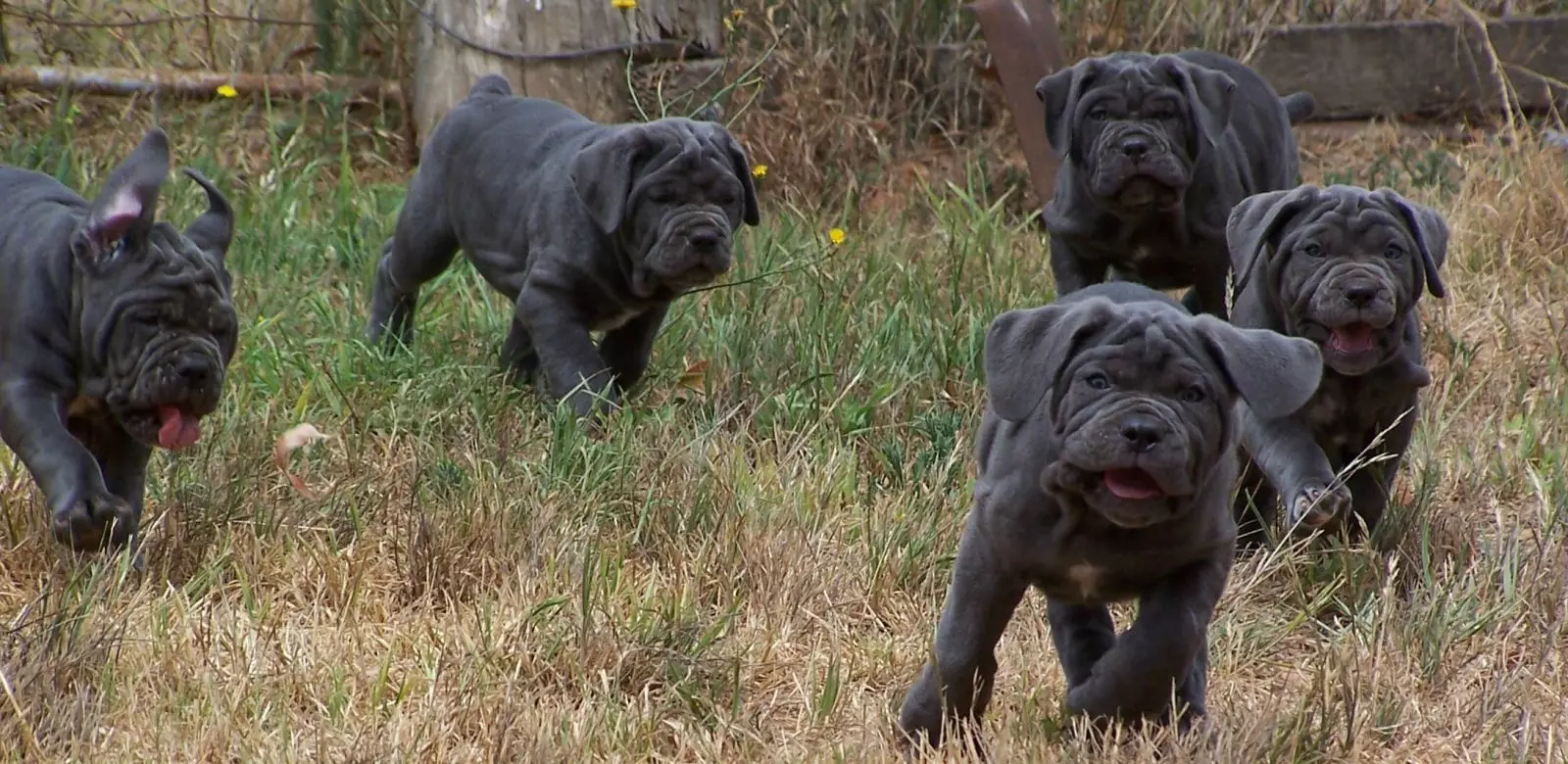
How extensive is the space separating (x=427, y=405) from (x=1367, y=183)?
16.9 feet

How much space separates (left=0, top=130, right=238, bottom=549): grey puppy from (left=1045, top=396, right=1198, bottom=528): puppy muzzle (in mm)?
2100

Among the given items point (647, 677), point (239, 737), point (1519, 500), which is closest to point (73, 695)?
point (239, 737)

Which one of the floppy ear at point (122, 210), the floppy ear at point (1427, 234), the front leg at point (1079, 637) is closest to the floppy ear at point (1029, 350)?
the front leg at point (1079, 637)

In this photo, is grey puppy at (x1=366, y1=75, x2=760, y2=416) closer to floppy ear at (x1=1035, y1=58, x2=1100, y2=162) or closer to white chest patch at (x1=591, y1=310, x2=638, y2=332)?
white chest patch at (x1=591, y1=310, x2=638, y2=332)

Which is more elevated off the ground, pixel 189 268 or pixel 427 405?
pixel 189 268

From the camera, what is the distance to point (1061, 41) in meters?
9.46

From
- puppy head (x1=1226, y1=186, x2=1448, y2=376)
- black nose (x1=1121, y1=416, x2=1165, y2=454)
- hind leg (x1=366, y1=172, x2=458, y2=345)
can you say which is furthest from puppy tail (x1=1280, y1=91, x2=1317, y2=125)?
black nose (x1=1121, y1=416, x2=1165, y2=454)

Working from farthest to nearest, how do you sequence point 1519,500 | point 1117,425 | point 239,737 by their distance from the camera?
point 1519,500 → point 239,737 → point 1117,425

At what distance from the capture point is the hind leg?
23.3ft

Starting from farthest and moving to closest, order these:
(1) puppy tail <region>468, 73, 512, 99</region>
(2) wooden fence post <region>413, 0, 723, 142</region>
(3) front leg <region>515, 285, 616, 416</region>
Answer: (2) wooden fence post <region>413, 0, 723, 142</region> → (1) puppy tail <region>468, 73, 512, 99</region> → (3) front leg <region>515, 285, 616, 416</region>

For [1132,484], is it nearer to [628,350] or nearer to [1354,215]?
[1354,215]

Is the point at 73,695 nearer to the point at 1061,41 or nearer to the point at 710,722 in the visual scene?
the point at 710,722

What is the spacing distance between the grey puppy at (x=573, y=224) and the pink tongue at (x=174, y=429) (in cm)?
178

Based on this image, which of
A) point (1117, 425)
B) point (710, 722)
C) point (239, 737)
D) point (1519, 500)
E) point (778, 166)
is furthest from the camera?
point (778, 166)
